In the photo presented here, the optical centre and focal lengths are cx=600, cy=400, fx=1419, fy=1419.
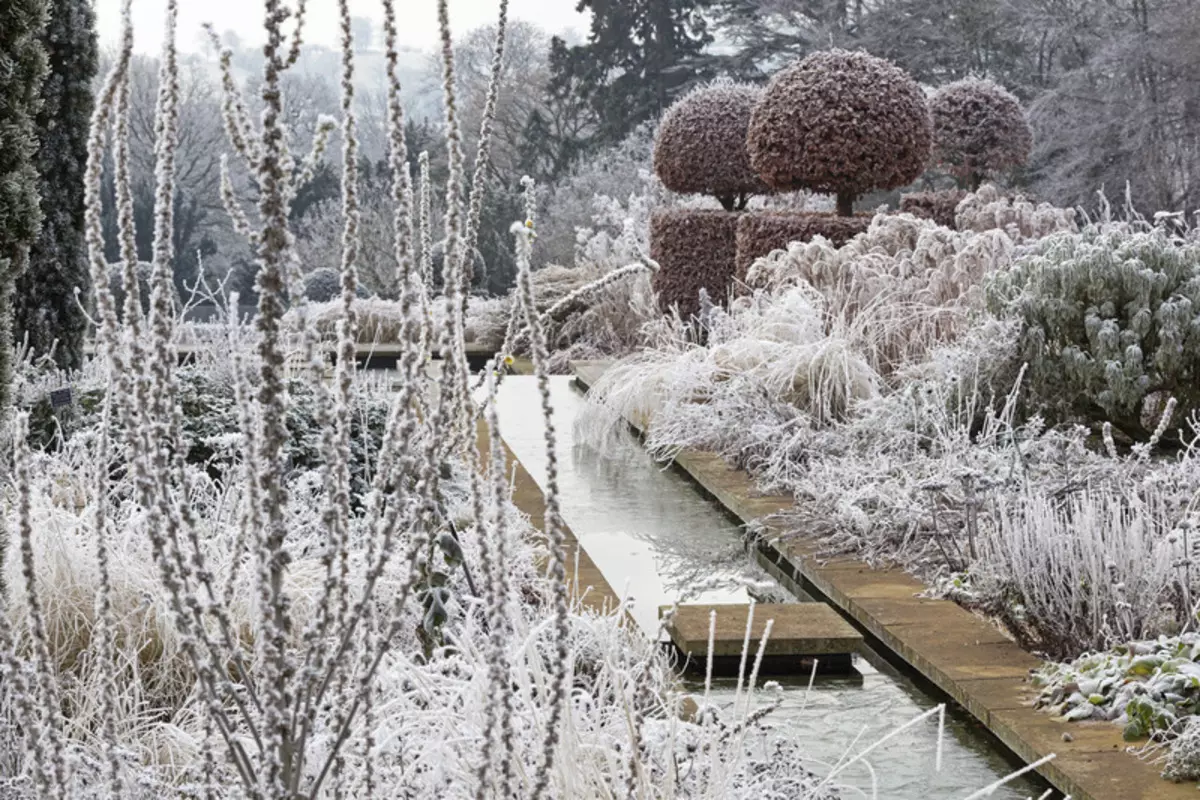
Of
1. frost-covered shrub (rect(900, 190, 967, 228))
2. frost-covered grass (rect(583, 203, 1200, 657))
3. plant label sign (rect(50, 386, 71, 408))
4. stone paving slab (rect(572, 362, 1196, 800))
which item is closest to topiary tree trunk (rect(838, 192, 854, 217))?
frost-covered shrub (rect(900, 190, 967, 228))

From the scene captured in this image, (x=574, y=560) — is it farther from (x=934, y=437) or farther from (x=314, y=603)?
(x=314, y=603)

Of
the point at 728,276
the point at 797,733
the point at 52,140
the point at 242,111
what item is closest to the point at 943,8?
the point at 728,276

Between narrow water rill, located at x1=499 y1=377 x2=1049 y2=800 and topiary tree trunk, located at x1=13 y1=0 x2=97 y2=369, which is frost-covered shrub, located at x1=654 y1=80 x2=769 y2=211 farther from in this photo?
topiary tree trunk, located at x1=13 y1=0 x2=97 y2=369

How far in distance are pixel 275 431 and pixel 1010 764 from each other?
222 centimetres

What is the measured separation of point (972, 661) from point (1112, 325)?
2.72 meters

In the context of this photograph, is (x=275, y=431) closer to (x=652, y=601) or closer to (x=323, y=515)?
(x=323, y=515)

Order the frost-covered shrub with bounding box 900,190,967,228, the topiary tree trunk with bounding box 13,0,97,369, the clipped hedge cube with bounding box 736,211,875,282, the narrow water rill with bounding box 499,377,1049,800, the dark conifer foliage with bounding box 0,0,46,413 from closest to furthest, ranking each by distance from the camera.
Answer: the dark conifer foliage with bounding box 0,0,46,413 → the narrow water rill with bounding box 499,377,1049,800 → the topiary tree trunk with bounding box 13,0,97,369 → the clipped hedge cube with bounding box 736,211,875,282 → the frost-covered shrub with bounding box 900,190,967,228

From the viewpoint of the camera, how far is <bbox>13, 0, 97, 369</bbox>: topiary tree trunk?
22.9 ft

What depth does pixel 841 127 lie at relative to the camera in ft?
30.8

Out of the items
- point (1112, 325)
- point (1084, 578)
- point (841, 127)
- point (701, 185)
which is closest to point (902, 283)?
point (1112, 325)

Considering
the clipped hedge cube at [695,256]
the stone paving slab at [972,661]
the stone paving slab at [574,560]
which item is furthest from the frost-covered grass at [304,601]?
the clipped hedge cube at [695,256]

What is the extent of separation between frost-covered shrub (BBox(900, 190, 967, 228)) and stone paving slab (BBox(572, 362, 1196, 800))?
6556 millimetres

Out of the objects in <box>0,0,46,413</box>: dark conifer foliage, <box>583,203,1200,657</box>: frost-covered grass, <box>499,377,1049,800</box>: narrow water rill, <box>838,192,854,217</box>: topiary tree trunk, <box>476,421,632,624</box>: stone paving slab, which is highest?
<box>838,192,854,217</box>: topiary tree trunk

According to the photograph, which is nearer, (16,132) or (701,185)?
(16,132)
